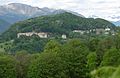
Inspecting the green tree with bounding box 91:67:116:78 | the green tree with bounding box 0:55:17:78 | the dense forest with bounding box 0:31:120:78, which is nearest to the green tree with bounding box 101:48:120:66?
the dense forest with bounding box 0:31:120:78

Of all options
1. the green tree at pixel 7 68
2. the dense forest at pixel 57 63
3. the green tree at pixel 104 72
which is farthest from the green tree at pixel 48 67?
the green tree at pixel 104 72

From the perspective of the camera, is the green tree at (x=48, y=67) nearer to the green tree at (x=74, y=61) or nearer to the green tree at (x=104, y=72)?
the green tree at (x=74, y=61)

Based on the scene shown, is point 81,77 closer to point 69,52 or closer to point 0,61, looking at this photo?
point 69,52

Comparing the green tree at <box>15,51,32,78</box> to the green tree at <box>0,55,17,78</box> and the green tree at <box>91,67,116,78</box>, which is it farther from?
the green tree at <box>91,67,116,78</box>

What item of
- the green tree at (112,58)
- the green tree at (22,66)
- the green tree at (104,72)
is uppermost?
the green tree at (104,72)

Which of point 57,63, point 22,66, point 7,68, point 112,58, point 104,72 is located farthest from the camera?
point 22,66

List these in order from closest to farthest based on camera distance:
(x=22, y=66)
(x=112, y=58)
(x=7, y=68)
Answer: (x=7, y=68) → (x=112, y=58) → (x=22, y=66)

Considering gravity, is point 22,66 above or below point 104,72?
below

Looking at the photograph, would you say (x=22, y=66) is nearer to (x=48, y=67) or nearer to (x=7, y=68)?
(x=7, y=68)

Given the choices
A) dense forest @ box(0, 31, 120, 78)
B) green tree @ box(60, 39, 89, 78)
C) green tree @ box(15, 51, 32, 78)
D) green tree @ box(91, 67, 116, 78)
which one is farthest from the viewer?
green tree @ box(15, 51, 32, 78)

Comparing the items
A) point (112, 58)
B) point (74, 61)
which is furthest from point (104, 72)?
point (112, 58)

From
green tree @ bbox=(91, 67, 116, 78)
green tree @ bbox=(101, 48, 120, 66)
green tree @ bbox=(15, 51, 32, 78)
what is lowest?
green tree @ bbox=(15, 51, 32, 78)
